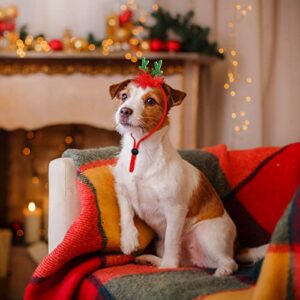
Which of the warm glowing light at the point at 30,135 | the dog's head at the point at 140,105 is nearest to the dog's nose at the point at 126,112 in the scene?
the dog's head at the point at 140,105

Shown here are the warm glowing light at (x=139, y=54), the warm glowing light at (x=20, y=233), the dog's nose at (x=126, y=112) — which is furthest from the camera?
the warm glowing light at (x=20, y=233)

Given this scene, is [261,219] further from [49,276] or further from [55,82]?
[55,82]

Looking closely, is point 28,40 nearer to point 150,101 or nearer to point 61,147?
point 61,147

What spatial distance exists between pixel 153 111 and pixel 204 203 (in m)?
0.31

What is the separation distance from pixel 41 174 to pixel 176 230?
1.63 metres

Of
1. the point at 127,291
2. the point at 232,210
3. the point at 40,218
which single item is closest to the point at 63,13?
the point at 40,218

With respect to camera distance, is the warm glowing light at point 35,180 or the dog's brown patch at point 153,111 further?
the warm glowing light at point 35,180

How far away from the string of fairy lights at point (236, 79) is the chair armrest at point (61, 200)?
5.06ft

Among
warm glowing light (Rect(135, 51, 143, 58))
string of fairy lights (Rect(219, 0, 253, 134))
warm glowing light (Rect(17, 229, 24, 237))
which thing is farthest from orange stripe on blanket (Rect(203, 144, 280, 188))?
warm glowing light (Rect(17, 229, 24, 237))

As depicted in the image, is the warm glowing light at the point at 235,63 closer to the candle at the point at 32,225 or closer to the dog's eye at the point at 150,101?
the candle at the point at 32,225

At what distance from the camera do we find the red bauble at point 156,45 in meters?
2.64

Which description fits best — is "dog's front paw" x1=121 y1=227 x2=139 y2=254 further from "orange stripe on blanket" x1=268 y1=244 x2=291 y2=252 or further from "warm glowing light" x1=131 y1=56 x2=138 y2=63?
"warm glowing light" x1=131 y1=56 x2=138 y2=63

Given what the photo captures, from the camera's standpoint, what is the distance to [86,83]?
269 cm

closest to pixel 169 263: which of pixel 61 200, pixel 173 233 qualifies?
pixel 173 233
